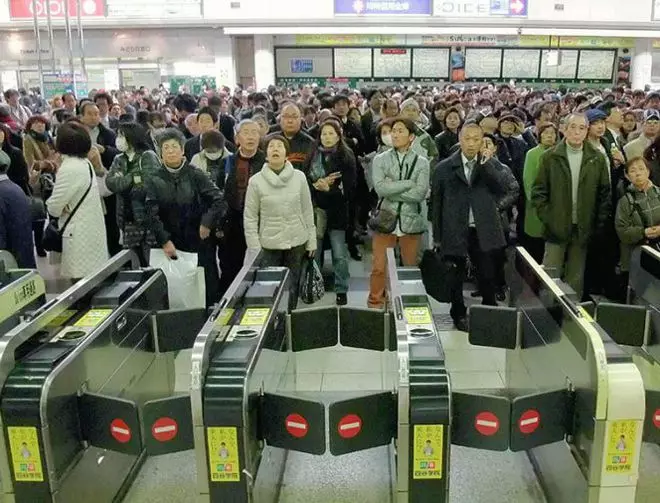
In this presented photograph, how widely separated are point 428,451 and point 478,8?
16.4m

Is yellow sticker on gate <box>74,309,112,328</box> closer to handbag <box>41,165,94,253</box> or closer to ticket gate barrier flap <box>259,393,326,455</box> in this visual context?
ticket gate barrier flap <box>259,393,326,455</box>

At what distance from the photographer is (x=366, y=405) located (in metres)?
2.45

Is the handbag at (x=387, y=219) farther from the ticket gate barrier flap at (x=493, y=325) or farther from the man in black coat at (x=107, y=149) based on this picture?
the man in black coat at (x=107, y=149)

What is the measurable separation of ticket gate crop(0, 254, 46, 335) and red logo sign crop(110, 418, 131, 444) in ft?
2.78

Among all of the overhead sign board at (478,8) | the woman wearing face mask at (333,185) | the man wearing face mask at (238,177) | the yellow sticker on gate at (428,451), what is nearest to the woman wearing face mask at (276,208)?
the man wearing face mask at (238,177)

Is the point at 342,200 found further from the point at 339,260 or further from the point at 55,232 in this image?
the point at 55,232

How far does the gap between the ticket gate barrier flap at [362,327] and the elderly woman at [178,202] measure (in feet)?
4.46

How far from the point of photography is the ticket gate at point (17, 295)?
313 cm

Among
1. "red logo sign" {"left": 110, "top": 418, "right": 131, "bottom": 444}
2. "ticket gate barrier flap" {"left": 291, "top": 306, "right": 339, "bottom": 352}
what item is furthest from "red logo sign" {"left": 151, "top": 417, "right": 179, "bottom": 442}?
"ticket gate barrier flap" {"left": 291, "top": 306, "right": 339, "bottom": 352}

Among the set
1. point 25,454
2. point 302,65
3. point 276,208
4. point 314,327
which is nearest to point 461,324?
point 276,208

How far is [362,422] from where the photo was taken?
246 centimetres

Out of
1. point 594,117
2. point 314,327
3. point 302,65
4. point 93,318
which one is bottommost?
point 314,327

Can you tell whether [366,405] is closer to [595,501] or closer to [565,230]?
[595,501]

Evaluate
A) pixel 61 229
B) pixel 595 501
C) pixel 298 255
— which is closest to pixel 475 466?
pixel 595 501
